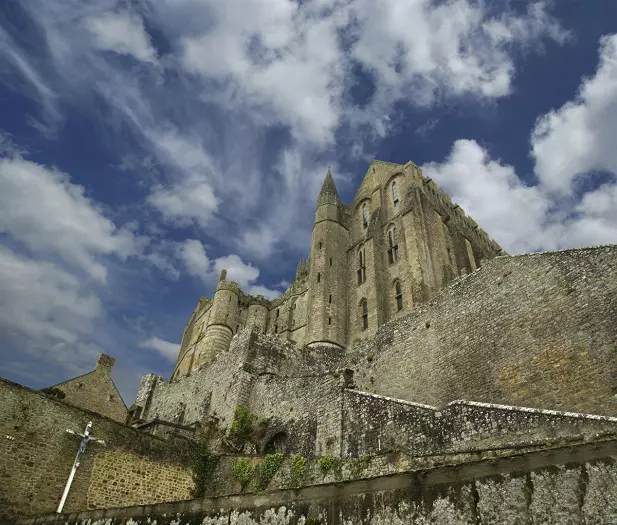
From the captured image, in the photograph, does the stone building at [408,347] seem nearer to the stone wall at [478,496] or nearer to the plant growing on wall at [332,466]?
the plant growing on wall at [332,466]

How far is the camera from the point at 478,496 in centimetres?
300

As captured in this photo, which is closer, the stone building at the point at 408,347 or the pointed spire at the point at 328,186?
the stone building at the point at 408,347

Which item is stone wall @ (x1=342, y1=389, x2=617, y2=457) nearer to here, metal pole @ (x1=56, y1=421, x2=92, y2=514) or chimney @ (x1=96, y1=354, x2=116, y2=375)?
metal pole @ (x1=56, y1=421, x2=92, y2=514)

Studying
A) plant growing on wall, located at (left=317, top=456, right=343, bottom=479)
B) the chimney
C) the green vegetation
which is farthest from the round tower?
the green vegetation

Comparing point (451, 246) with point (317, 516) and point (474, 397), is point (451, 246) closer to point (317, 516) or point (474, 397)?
point (474, 397)

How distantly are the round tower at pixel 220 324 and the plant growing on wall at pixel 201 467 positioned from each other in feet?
79.8

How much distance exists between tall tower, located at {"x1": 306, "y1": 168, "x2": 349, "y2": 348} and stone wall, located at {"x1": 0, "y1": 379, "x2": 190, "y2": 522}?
16.3 m

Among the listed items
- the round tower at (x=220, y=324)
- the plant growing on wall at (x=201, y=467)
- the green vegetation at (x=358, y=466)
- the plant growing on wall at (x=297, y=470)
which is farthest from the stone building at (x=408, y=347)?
the round tower at (x=220, y=324)

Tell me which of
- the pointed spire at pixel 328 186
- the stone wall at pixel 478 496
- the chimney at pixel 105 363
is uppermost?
the pointed spire at pixel 328 186

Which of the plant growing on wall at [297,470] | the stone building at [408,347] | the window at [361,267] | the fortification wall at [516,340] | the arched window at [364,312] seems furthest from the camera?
the window at [361,267]

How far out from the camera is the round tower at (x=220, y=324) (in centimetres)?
4006

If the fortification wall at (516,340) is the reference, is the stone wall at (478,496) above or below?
below

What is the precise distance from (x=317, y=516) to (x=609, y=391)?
9.91m

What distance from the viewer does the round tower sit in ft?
131
